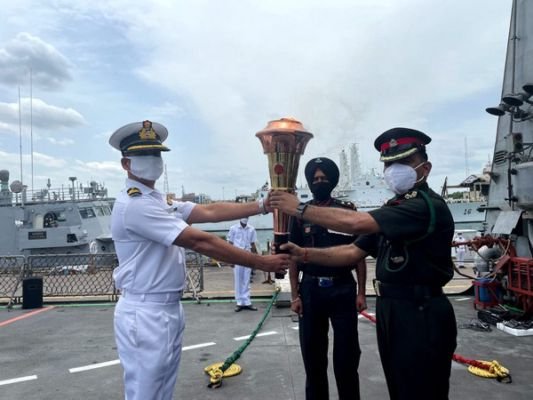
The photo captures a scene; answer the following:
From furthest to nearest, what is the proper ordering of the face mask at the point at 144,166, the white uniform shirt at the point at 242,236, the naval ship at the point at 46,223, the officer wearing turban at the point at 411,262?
the naval ship at the point at 46,223
the white uniform shirt at the point at 242,236
the face mask at the point at 144,166
the officer wearing turban at the point at 411,262

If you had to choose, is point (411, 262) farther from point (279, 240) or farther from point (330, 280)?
point (330, 280)

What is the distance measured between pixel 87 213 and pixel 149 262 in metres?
21.8

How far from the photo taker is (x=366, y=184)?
140ft

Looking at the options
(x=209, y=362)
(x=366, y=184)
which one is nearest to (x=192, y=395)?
(x=209, y=362)

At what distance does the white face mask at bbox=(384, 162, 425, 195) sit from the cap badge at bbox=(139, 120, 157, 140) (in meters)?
1.56

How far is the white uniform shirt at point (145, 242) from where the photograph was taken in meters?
2.61

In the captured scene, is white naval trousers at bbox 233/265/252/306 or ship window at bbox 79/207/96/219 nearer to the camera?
white naval trousers at bbox 233/265/252/306

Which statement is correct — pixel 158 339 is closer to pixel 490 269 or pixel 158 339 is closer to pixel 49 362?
pixel 49 362

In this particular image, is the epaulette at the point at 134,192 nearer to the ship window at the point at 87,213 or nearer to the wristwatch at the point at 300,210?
the wristwatch at the point at 300,210

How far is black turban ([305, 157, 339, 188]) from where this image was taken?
382 centimetres

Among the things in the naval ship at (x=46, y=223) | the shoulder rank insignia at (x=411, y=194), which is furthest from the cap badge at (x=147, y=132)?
the naval ship at (x=46, y=223)

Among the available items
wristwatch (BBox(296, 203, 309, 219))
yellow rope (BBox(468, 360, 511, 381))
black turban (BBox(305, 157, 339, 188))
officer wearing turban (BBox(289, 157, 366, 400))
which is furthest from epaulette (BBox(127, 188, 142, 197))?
yellow rope (BBox(468, 360, 511, 381))

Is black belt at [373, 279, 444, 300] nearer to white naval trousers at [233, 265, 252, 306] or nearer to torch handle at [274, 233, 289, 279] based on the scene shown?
torch handle at [274, 233, 289, 279]

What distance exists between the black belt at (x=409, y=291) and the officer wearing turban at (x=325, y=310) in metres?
0.73
